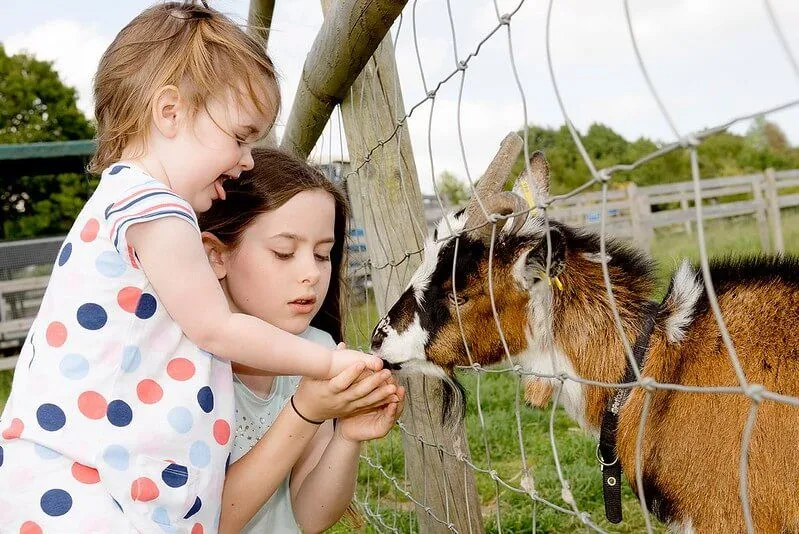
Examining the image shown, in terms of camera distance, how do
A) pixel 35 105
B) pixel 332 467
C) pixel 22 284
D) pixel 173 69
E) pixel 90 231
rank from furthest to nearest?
1. pixel 35 105
2. pixel 22 284
3. pixel 332 467
4. pixel 173 69
5. pixel 90 231

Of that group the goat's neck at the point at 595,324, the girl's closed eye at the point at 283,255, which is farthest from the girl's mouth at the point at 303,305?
the goat's neck at the point at 595,324

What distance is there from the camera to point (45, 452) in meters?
1.53

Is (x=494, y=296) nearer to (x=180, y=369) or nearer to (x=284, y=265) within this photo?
(x=284, y=265)

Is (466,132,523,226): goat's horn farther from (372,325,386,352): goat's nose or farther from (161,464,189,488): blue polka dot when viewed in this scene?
(161,464,189,488): blue polka dot

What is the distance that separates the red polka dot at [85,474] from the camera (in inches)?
59.6

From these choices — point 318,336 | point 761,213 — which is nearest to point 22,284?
point 318,336

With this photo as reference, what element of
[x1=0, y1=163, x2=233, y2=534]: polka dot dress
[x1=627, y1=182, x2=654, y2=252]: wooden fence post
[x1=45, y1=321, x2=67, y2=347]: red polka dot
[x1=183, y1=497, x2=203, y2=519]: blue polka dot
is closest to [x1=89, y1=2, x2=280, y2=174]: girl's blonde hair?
[x1=0, y1=163, x2=233, y2=534]: polka dot dress

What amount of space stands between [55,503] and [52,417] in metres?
0.16

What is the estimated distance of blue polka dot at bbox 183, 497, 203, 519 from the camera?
61.7 inches

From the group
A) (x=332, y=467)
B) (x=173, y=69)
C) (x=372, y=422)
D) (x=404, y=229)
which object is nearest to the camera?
(x=173, y=69)

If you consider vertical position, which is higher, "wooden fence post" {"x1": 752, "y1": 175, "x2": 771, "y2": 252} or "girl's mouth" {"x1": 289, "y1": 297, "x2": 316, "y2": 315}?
"girl's mouth" {"x1": 289, "y1": 297, "x2": 316, "y2": 315}

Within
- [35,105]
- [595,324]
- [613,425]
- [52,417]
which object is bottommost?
[613,425]

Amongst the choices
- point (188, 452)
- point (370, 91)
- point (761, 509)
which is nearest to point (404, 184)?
point (370, 91)

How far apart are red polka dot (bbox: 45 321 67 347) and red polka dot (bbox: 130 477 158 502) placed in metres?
0.31
